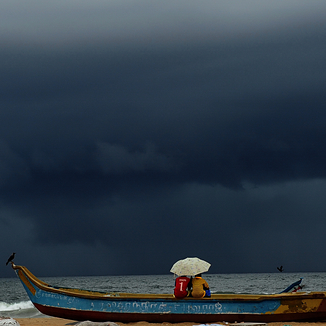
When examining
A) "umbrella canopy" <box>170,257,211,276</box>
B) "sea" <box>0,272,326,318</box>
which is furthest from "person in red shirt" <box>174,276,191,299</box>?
"sea" <box>0,272,326,318</box>

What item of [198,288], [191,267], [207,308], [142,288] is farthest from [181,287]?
[142,288]

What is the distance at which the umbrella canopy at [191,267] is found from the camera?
37.8ft

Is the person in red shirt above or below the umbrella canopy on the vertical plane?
below

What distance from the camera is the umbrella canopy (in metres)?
11.5

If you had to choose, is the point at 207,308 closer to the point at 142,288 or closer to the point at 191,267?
the point at 191,267

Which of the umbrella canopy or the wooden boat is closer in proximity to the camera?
the umbrella canopy

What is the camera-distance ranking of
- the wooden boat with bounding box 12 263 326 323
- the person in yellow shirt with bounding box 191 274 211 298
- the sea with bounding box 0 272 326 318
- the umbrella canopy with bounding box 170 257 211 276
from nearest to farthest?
the umbrella canopy with bounding box 170 257 211 276, the wooden boat with bounding box 12 263 326 323, the person in yellow shirt with bounding box 191 274 211 298, the sea with bounding box 0 272 326 318

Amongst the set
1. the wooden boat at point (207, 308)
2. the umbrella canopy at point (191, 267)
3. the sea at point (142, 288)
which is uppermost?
the sea at point (142, 288)

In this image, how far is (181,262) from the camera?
12.0 meters

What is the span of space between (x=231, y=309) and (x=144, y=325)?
2386mm

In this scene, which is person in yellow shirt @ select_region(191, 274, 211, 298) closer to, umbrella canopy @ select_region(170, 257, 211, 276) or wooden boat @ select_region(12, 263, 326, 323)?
wooden boat @ select_region(12, 263, 326, 323)

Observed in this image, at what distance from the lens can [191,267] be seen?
11602mm

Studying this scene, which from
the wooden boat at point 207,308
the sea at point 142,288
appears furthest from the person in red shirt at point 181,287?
the sea at point 142,288

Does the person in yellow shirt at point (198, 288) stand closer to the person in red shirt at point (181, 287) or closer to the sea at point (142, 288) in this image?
the person in red shirt at point (181, 287)
